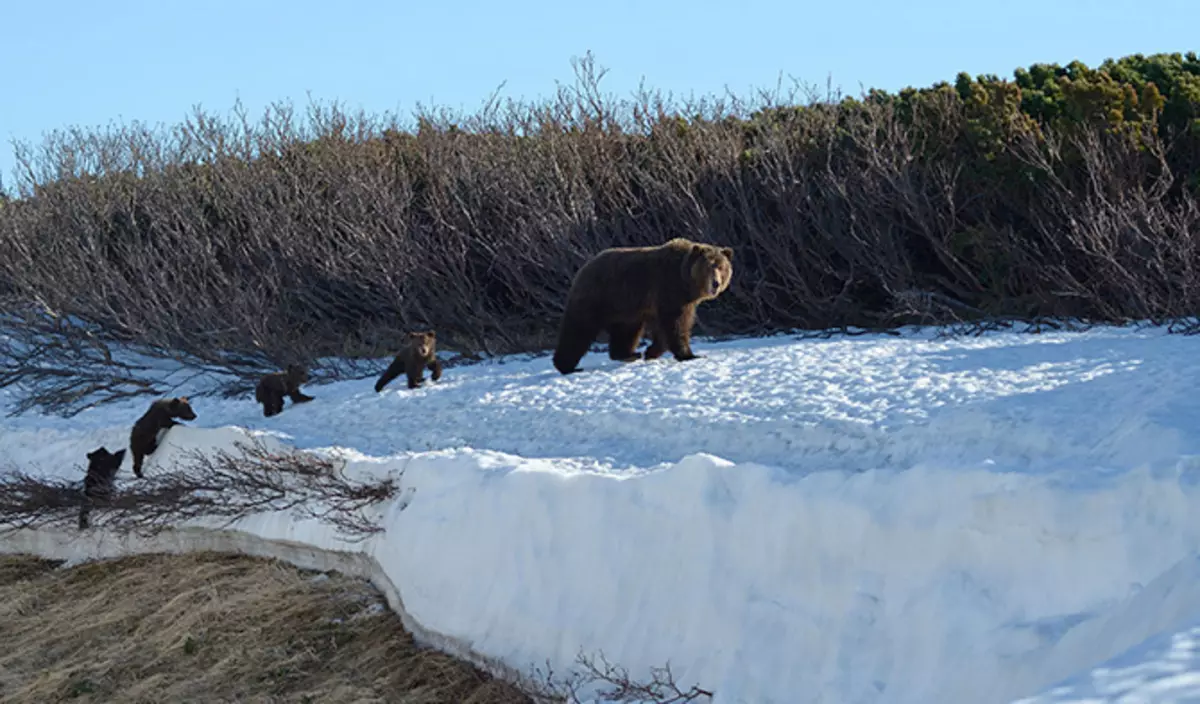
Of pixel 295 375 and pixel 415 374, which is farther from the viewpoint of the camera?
pixel 295 375

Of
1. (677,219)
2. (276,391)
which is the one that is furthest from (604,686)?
(677,219)

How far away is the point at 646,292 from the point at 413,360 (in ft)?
10.2

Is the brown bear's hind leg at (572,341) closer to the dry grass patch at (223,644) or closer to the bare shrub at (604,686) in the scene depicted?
the dry grass patch at (223,644)

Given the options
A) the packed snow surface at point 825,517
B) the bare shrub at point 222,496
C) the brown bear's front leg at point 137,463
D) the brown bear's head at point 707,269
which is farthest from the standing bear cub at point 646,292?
the brown bear's front leg at point 137,463

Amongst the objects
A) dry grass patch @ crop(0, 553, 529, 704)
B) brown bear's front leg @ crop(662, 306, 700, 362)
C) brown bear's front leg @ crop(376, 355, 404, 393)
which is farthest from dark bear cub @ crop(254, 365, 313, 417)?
brown bear's front leg @ crop(662, 306, 700, 362)

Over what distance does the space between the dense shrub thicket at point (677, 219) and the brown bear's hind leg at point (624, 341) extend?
11.6ft

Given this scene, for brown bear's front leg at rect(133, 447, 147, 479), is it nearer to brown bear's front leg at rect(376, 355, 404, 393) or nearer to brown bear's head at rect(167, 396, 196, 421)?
brown bear's head at rect(167, 396, 196, 421)

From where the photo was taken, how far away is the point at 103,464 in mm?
15227

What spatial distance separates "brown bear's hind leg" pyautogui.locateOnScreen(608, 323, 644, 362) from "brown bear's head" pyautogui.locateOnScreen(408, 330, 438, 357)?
208cm

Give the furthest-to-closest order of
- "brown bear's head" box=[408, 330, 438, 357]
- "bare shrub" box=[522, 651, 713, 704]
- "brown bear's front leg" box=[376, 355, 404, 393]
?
"brown bear's front leg" box=[376, 355, 404, 393] < "brown bear's head" box=[408, 330, 438, 357] < "bare shrub" box=[522, 651, 713, 704]

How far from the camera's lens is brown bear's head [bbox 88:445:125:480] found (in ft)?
49.7

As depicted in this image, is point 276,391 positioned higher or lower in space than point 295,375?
lower

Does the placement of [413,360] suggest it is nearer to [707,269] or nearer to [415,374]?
[415,374]

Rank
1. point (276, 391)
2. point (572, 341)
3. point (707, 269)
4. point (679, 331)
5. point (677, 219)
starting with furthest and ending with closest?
1. point (677, 219)
2. point (276, 391)
3. point (572, 341)
4. point (679, 331)
5. point (707, 269)
